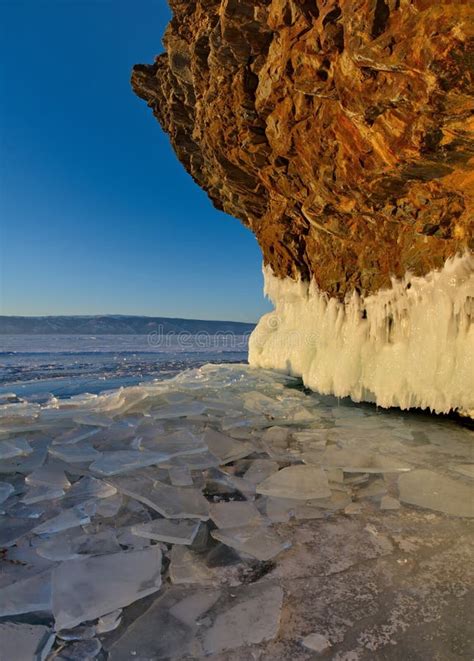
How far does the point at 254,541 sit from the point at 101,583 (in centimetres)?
74

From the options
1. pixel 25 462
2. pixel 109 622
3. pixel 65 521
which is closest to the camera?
pixel 109 622

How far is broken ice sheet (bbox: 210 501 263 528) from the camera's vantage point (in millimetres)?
2143

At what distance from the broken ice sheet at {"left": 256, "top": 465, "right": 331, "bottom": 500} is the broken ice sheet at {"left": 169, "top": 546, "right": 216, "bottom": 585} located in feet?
2.57

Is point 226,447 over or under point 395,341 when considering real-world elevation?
under

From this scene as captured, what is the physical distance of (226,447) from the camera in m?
3.45

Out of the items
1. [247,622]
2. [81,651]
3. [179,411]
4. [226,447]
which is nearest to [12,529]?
[81,651]

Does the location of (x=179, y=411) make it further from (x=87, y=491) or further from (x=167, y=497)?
(x=167, y=497)

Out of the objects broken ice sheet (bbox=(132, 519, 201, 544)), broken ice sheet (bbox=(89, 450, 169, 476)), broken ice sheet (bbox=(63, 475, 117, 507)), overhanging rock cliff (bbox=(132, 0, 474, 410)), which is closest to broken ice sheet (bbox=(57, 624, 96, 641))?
broken ice sheet (bbox=(132, 519, 201, 544))

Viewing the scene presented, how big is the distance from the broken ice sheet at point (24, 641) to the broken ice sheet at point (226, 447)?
1.85m

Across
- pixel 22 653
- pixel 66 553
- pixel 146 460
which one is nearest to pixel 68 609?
pixel 22 653

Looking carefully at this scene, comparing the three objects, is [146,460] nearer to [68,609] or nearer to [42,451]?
[42,451]

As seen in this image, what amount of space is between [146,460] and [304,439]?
162 centimetres

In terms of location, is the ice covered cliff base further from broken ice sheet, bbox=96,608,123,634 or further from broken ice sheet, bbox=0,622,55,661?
broken ice sheet, bbox=0,622,55,661

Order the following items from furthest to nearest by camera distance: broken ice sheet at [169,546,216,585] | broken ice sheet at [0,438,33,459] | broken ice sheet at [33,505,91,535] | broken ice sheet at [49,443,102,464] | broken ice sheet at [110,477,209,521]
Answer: broken ice sheet at [0,438,33,459]
broken ice sheet at [49,443,102,464]
broken ice sheet at [110,477,209,521]
broken ice sheet at [33,505,91,535]
broken ice sheet at [169,546,216,585]
